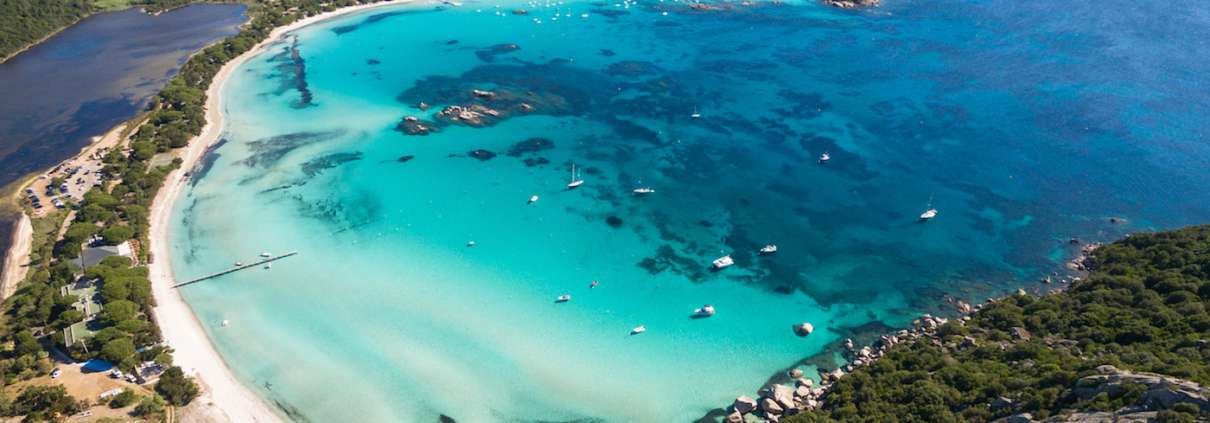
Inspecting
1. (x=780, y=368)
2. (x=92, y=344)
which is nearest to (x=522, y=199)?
(x=780, y=368)

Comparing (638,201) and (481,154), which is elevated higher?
(481,154)

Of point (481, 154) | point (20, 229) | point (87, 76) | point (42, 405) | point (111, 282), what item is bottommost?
point (42, 405)

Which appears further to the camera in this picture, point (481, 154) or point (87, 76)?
point (87, 76)

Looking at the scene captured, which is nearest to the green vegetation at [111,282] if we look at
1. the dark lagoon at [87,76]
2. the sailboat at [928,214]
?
the dark lagoon at [87,76]

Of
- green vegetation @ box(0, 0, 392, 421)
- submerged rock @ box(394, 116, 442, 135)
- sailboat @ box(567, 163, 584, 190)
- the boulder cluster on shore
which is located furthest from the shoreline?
the boulder cluster on shore

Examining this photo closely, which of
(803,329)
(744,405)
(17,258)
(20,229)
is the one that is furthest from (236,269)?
(803,329)

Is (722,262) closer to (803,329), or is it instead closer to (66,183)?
(803,329)

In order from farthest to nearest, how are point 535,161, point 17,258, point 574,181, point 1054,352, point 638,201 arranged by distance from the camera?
point 535,161
point 574,181
point 638,201
point 17,258
point 1054,352
